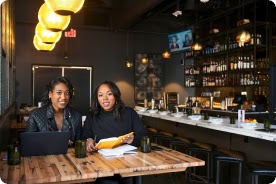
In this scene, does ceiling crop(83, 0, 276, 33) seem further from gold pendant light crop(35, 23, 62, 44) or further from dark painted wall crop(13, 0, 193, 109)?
gold pendant light crop(35, 23, 62, 44)

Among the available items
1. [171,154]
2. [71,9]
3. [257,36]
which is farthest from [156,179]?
[257,36]

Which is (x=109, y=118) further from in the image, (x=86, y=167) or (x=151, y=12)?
(x=151, y=12)

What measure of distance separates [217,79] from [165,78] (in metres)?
2.54

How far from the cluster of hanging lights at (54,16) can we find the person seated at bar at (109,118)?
680 mm

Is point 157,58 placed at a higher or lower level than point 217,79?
higher

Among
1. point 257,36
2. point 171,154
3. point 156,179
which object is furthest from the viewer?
point 257,36

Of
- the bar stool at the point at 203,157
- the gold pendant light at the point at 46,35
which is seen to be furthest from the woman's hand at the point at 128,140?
the gold pendant light at the point at 46,35

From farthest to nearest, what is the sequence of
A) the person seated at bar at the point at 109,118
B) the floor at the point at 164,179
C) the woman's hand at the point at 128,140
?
the floor at the point at 164,179 → the person seated at bar at the point at 109,118 → the woman's hand at the point at 128,140

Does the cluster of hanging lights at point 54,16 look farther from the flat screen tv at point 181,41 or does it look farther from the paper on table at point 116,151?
the flat screen tv at point 181,41


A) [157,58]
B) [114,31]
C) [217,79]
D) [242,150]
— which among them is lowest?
[242,150]

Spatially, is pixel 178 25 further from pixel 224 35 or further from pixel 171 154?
pixel 171 154

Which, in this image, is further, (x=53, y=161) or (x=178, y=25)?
(x=178, y=25)

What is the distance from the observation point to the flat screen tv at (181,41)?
7961mm

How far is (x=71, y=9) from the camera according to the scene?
2387 millimetres
